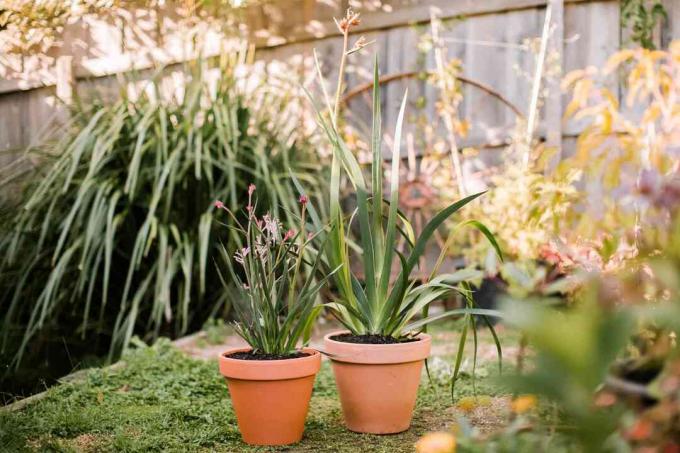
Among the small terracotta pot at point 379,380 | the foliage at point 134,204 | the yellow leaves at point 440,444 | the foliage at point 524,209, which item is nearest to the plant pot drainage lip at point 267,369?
the small terracotta pot at point 379,380

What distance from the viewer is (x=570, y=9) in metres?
4.04

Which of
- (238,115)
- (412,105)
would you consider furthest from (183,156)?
(412,105)

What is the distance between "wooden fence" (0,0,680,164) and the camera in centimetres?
405

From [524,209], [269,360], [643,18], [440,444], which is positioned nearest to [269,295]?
[269,360]

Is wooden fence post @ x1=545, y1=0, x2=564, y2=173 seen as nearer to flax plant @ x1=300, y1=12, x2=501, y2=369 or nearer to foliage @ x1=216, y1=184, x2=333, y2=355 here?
flax plant @ x1=300, y1=12, x2=501, y2=369

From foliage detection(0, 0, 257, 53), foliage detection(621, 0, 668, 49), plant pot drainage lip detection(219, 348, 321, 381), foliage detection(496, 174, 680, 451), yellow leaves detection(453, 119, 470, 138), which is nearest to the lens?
foliage detection(496, 174, 680, 451)

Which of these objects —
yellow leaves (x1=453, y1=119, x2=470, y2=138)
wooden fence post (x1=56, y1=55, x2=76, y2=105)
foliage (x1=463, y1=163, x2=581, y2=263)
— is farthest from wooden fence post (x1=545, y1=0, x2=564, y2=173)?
wooden fence post (x1=56, y1=55, x2=76, y2=105)

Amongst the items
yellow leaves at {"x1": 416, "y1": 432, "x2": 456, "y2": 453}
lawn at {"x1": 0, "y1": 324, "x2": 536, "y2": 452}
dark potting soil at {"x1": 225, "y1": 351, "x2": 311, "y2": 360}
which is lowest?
lawn at {"x1": 0, "y1": 324, "x2": 536, "y2": 452}

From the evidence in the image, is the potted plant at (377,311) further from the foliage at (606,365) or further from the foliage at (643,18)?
the foliage at (643,18)

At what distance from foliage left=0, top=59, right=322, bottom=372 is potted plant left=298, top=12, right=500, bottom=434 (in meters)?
1.22

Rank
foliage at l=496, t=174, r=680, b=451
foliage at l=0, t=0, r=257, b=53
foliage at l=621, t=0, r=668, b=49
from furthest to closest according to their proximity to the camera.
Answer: foliage at l=621, t=0, r=668, b=49, foliage at l=0, t=0, r=257, b=53, foliage at l=496, t=174, r=680, b=451

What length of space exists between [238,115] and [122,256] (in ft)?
2.97

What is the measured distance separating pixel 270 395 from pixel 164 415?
42cm

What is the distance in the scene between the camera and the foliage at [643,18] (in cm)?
372
